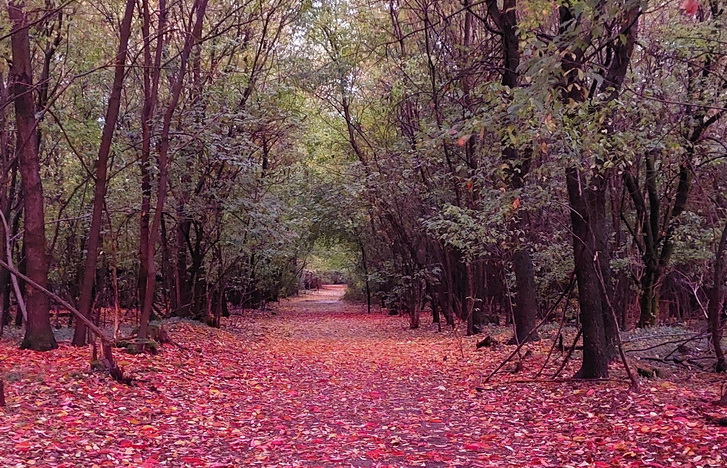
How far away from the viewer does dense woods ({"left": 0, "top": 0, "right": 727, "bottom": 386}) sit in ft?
25.8

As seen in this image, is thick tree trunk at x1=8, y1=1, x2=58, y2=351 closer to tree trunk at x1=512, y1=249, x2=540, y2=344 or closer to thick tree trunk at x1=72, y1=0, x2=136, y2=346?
thick tree trunk at x1=72, y1=0, x2=136, y2=346

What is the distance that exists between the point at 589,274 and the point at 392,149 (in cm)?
1106

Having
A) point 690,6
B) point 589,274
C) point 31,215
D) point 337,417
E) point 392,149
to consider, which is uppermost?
point 392,149

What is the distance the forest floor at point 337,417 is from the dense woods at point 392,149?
3.40 ft

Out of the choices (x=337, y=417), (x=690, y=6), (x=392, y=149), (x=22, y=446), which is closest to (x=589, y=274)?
(x=337, y=417)

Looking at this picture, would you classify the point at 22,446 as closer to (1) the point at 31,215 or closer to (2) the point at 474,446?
(2) the point at 474,446

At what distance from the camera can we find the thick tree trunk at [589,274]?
7980mm

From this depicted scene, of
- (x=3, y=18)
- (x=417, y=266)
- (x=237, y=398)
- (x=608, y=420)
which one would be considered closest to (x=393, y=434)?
(x=608, y=420)

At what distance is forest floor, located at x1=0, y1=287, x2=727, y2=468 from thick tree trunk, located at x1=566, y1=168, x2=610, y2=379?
0.33 meters

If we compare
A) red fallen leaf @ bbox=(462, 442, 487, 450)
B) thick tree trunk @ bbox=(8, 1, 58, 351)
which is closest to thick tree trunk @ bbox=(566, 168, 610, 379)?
red fallen leaf @ bbox=(462, 442, 487, 450)

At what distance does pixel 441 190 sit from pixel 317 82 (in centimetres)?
530

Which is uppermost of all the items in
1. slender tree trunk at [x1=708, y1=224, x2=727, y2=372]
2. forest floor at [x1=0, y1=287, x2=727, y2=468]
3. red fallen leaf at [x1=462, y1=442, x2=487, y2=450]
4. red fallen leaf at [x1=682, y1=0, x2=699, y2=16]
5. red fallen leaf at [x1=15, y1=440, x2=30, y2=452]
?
red fallen leaf at [x1=682, y1=0, x2=699, y2=16]

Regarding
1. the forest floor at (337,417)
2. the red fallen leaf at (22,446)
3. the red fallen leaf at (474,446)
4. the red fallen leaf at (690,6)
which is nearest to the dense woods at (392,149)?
the red fallen leaf at (690,6)

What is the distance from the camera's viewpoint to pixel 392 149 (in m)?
18.5
